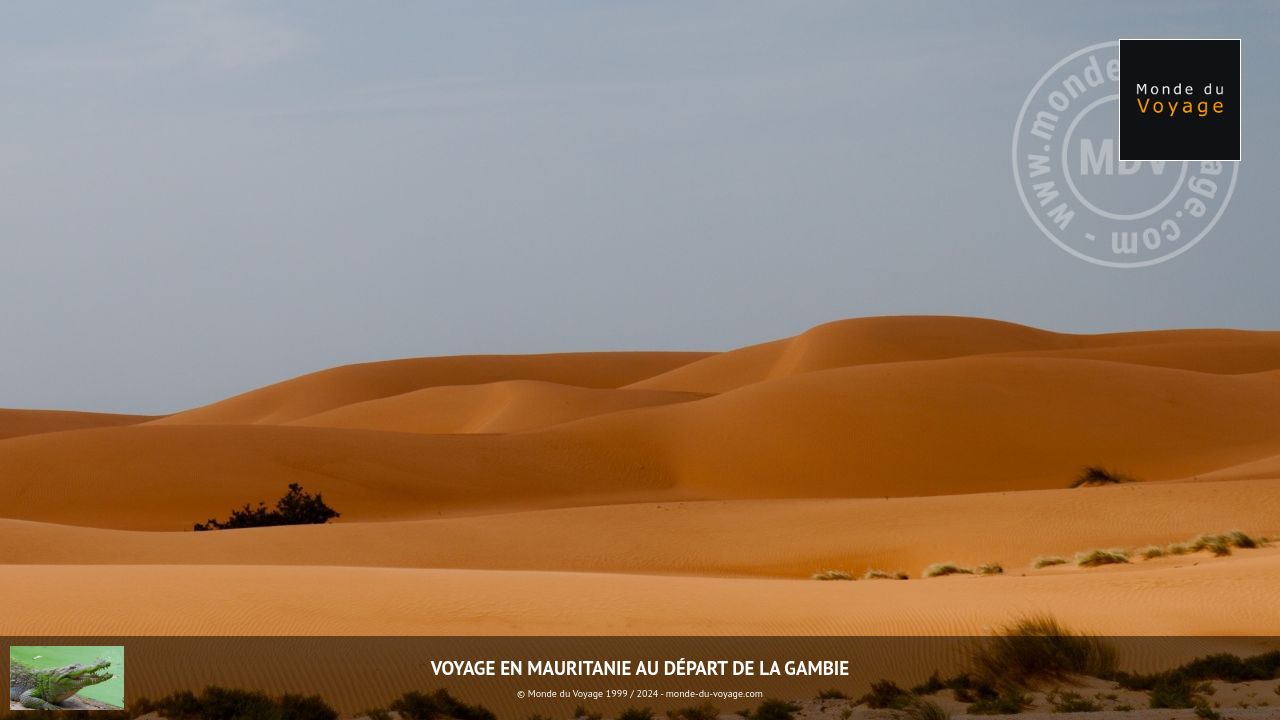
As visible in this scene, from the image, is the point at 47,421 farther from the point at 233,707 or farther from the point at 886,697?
the point at 886,697

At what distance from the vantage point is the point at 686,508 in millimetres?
27797

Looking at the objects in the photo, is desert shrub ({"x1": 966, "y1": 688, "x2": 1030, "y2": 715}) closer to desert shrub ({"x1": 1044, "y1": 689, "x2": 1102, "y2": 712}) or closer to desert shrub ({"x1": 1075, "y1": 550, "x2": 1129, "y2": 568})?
desert shrub ({"x1": 1044, "y1": 689, "x2": 1102, "y2": 712})

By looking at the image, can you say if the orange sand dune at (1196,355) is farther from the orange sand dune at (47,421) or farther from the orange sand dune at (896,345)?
the orange sand dune at (47,421)

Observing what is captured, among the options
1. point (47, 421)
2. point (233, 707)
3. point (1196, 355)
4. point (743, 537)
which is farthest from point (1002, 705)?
point (47, 421)

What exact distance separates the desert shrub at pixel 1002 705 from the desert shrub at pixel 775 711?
1121 mm

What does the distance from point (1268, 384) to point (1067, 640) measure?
1618 inches

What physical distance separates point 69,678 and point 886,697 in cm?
531

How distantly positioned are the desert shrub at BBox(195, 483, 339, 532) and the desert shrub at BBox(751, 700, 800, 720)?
2313 centimetres

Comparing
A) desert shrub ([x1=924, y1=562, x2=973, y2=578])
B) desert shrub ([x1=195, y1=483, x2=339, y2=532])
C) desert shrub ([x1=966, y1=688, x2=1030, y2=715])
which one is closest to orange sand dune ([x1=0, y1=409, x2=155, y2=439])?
desert shrub ([x1=195, y1=483, x2=339, y2=532])

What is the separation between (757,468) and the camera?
39844 mm

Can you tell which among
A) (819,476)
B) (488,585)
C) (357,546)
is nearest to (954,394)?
(819,476)

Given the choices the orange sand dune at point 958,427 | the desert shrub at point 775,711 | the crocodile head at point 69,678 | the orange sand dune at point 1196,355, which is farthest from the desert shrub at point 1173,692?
the orange sand dune at point 1196,355

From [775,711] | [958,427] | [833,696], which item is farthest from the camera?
[958,427]

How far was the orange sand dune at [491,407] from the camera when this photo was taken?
5619 cm
